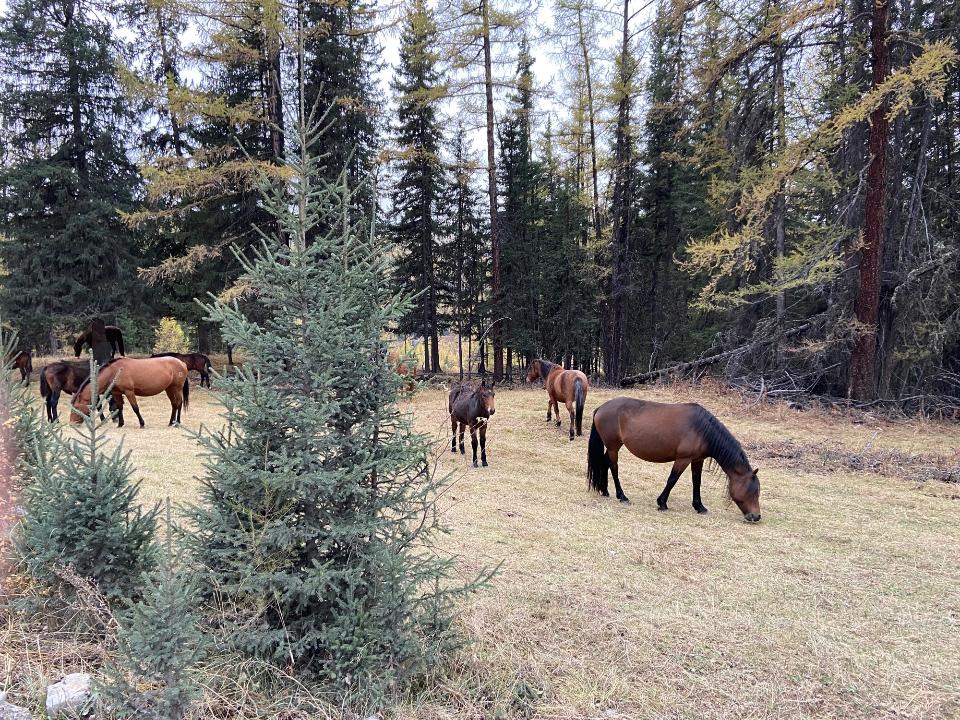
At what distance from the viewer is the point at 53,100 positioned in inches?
623

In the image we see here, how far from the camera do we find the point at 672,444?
18.9ft

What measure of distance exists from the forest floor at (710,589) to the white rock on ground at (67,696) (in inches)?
49.1

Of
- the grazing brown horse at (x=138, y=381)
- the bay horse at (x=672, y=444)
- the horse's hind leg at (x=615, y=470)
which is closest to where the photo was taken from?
the bay horse at (x=672, y=444)

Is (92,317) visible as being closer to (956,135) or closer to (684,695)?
(684,695)

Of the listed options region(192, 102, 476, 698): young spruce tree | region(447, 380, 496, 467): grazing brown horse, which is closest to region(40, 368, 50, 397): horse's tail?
region(447, 380, 496, 467): grazing brown horse

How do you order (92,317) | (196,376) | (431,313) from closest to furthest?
(92,317)
(196,376)
(431,313)

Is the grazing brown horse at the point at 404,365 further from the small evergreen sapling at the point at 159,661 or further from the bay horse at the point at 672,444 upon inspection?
the bay horse at the point at 672,444

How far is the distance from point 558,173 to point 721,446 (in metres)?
19.0

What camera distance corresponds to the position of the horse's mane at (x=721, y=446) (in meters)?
5.49

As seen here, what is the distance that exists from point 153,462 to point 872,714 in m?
8.20

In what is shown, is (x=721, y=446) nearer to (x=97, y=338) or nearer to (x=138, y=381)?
(x=138, y=381)

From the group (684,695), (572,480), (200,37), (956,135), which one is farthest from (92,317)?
(956,135)

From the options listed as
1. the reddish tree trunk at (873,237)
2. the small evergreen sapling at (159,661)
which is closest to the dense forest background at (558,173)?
the reddish tree trunk at (873,237)

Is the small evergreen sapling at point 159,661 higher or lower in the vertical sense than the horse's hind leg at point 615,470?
higher
